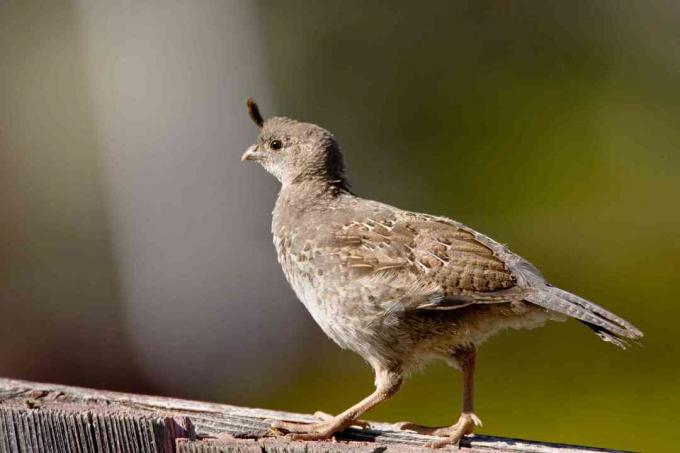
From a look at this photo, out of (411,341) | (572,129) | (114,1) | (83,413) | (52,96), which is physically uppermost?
(114,1)

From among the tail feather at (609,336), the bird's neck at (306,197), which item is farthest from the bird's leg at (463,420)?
the bird's neck at (306,197)

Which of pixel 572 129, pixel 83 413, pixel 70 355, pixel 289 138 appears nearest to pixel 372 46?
pixel 572 129

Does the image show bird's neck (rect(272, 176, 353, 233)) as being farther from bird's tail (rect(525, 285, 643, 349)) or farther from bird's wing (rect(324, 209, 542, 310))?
bird's tail (rect(525, 285, 643, 349))

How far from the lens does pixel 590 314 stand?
13.4ft

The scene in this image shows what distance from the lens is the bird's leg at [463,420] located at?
3.88m

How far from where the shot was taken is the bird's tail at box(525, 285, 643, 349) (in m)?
4.00

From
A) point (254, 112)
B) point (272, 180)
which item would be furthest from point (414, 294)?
point (272, 180)

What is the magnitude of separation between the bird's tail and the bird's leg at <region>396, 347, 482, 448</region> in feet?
1.64

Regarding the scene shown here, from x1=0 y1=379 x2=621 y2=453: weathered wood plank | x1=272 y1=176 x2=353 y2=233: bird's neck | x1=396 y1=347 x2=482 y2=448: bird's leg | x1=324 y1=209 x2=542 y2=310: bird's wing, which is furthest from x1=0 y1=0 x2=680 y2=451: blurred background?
x1=0 y1=379 x2=621 y2=453: weathered wood plank

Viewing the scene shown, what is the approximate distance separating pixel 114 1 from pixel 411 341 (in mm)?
6878

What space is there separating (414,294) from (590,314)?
746 millimetres

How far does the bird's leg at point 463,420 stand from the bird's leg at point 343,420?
23cm

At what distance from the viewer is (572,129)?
27.9 feet

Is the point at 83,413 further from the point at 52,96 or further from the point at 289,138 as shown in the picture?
the point at 52,96
